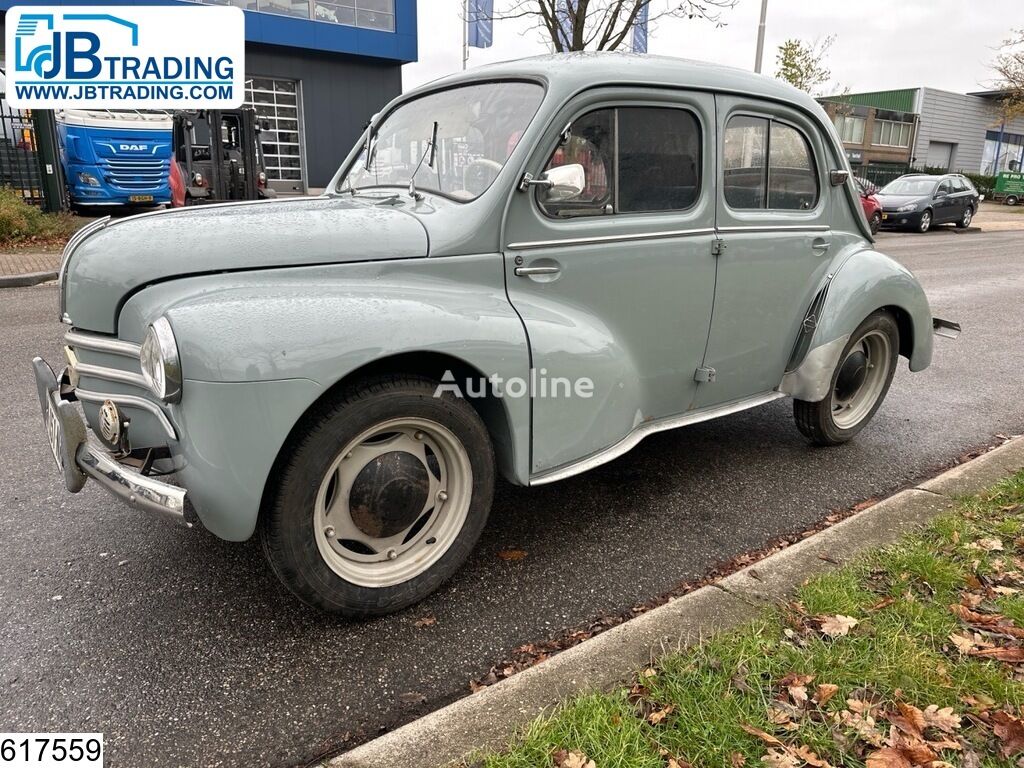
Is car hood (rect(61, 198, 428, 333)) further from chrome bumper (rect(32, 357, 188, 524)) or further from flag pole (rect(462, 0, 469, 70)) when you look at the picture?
flag pole (rect(462, 0, 469, 70))

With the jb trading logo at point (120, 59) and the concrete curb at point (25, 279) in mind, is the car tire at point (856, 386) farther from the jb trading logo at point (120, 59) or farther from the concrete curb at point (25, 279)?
the jb trading logo at point (120, 59)

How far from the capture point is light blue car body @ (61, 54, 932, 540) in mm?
2172

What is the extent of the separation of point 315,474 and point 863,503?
275cm

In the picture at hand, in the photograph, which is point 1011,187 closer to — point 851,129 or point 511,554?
point 851,129

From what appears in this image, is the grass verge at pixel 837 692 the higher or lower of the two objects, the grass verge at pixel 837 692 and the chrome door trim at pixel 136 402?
the lower

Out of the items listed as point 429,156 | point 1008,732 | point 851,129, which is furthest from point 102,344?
point 851,129

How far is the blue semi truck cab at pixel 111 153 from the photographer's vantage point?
52.0ft

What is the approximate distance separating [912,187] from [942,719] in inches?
911

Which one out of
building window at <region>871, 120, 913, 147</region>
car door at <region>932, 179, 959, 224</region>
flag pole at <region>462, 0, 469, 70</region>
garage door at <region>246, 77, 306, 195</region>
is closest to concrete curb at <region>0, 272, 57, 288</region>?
flag pole at <region>462, 0, 469, 70</region>

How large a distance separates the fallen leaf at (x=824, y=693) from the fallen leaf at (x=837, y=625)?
27 cm

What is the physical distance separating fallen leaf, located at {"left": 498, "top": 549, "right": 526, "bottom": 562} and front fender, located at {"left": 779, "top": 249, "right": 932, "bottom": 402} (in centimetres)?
182

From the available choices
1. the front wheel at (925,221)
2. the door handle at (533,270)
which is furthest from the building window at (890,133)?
the door handle at (533,270)

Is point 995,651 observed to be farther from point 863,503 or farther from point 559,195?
point 559,195

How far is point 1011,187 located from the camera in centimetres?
3956
